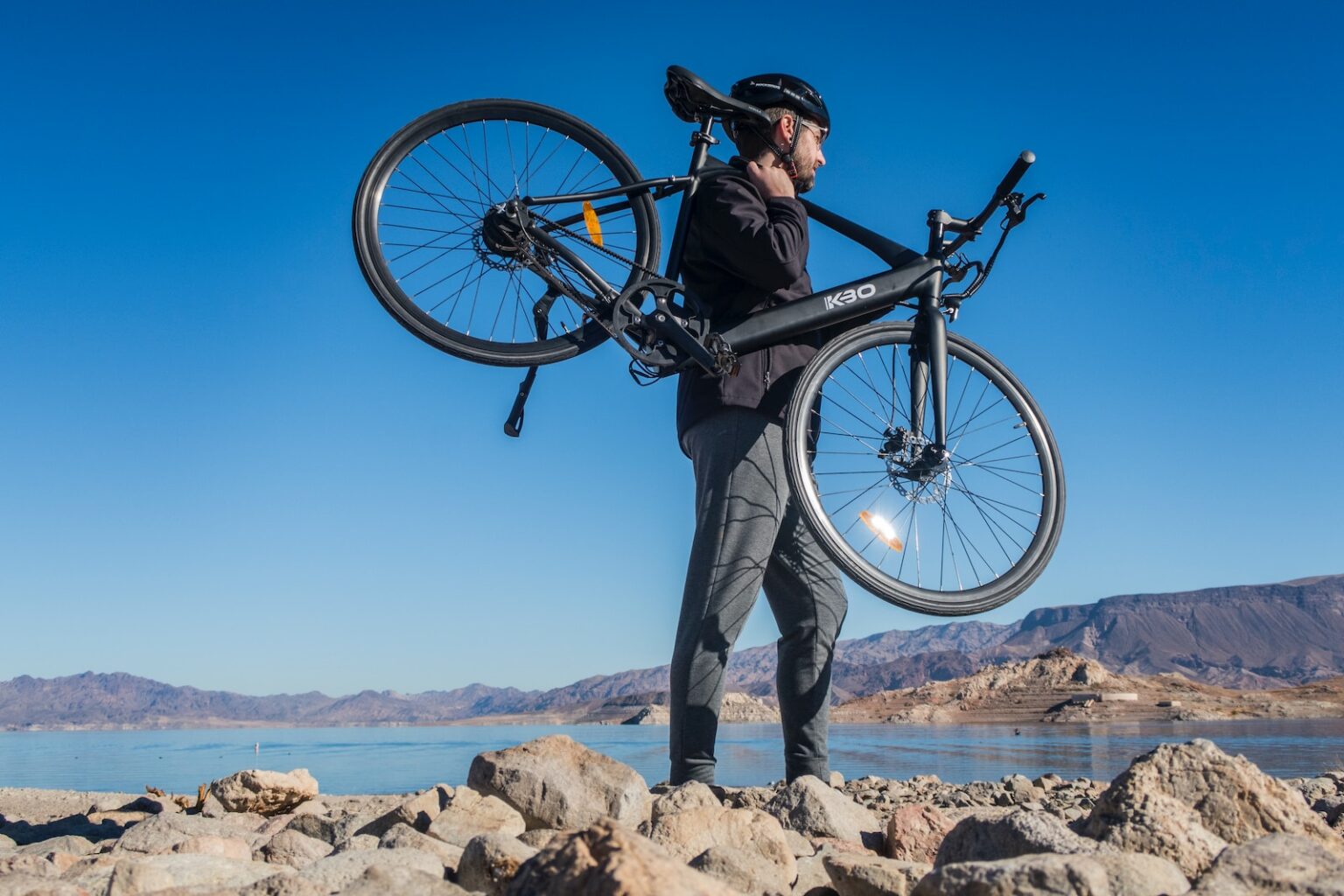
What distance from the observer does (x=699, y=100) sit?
4109 millimetres

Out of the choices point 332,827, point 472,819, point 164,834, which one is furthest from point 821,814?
point 164,834

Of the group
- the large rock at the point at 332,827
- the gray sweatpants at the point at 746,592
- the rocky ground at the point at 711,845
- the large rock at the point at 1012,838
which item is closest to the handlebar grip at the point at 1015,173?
the gray sweatpants at the point at 746,592

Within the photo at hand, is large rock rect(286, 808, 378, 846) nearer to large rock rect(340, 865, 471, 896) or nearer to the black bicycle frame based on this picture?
large rock rect(340, 865, 471, 896)

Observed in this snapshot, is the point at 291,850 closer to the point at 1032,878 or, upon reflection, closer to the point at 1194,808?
the point at 1032,878

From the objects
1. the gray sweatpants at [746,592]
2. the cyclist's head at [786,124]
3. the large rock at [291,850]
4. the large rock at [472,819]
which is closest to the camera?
the large rock at [472,819]

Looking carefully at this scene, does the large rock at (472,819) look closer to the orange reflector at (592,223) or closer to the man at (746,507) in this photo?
the man at (746,507)

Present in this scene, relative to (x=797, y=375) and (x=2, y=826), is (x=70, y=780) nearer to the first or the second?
(x=2, y=826)

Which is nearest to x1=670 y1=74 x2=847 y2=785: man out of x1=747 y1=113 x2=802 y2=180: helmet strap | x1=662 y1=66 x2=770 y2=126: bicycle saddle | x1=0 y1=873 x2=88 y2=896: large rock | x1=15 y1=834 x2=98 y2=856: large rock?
x1=747 y1=113 x2=802 y2=180: helmet strap

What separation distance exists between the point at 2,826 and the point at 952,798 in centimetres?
446

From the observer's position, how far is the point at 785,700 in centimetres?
378

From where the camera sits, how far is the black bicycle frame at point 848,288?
152 inches

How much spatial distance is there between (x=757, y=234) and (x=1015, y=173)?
154 cm

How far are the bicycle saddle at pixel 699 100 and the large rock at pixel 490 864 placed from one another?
3.26 metres

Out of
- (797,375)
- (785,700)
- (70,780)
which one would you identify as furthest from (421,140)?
(70,780)
